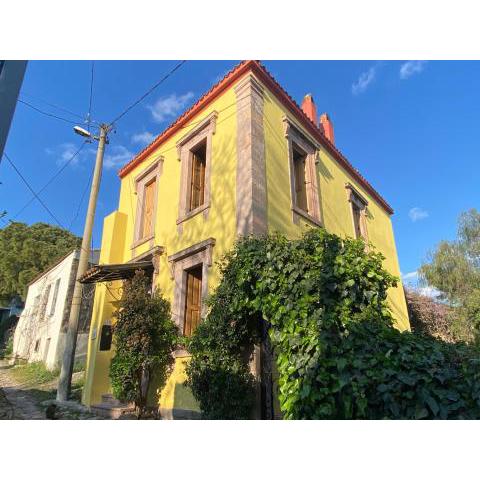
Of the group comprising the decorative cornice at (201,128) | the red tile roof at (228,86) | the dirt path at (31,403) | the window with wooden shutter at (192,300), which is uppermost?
the red tile roof at (228,86)

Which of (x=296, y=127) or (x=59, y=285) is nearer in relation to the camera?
(x=296, y=127)

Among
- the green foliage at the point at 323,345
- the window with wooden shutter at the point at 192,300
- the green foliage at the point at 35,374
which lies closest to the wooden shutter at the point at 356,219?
the window with wooden shutter at the point at 192,300

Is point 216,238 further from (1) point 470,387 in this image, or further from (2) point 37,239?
(2) point 37,239

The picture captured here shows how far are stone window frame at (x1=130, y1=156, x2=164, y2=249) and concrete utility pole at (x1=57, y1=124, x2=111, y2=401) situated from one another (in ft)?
4.38

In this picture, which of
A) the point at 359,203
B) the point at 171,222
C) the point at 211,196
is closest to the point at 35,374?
the point at 171,222

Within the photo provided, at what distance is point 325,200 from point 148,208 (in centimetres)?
530

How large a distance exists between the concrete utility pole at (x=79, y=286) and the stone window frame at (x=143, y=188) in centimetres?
133

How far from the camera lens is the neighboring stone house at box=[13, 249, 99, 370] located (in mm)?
15289

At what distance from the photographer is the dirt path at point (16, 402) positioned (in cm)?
620

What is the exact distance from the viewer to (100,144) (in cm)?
1152

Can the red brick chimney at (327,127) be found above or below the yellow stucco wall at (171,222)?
above

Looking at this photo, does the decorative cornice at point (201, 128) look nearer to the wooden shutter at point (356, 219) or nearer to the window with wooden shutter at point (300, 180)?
the window with wooden shutter at point (300, 180)
